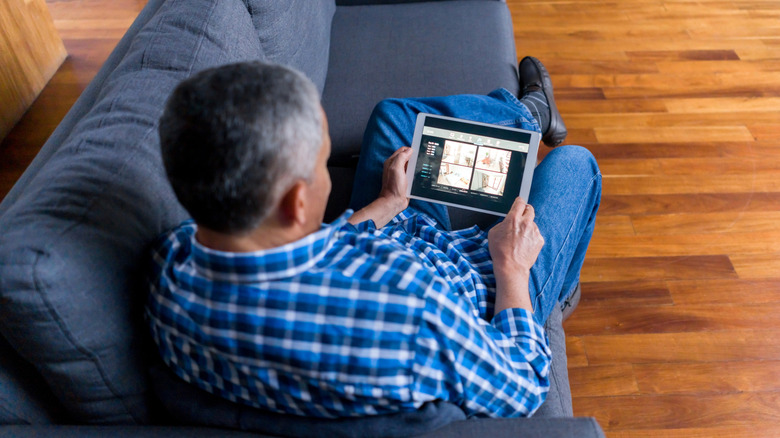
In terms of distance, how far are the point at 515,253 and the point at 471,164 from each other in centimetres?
26

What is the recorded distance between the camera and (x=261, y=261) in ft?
2.31

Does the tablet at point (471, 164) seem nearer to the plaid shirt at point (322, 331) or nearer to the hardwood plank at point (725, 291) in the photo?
the plaid shirt at point (322, 331)

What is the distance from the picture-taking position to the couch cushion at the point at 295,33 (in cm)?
143

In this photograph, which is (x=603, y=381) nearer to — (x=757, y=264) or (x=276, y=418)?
(x=757, y=264)

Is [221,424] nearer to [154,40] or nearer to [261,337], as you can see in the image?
[261,337]

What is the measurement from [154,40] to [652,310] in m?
1.55

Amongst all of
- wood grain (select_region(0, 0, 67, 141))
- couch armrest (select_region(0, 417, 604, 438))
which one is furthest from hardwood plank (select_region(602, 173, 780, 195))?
wood grain (select_region(0, 0, 67, 141))

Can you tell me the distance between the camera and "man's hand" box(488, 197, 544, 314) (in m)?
1.01

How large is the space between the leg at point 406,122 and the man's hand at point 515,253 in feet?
0.77

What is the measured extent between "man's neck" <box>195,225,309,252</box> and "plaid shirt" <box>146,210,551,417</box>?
0.02m

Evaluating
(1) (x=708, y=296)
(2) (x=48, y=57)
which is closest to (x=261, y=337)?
(1) (x=708, y=296)

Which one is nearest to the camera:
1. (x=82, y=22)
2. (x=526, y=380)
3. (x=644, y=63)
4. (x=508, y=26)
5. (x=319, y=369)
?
(x=319, y=369)

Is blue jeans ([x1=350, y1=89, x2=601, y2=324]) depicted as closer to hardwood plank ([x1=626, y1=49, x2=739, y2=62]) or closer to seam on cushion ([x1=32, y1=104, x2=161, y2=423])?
seam on cushion ([x1=32, y1=104, x2=161, y2=423])

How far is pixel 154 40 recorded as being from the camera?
1152mm
